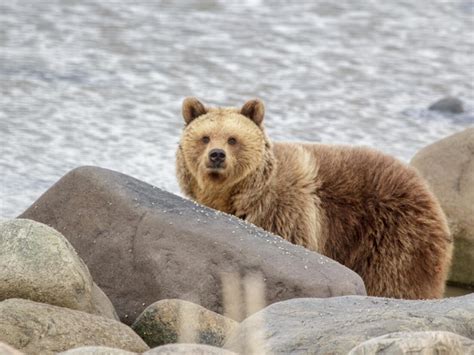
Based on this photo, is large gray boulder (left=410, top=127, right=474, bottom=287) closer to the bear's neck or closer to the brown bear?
the brown bear

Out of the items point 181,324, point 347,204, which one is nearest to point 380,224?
point 347,204

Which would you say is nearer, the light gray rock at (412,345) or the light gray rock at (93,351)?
the light gray rock at (412,345)

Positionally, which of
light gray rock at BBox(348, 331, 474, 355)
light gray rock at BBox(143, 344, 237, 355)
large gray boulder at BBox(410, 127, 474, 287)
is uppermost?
light gray rock at BBox(348, 331, 474, 355)

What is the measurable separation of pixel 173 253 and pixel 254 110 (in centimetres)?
128

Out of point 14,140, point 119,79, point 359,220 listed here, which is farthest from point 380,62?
point 359,220

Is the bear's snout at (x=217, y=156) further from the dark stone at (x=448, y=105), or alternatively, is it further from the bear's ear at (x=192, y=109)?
the dark stone at (x=448, y=105)

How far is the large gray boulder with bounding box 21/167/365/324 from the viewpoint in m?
6.13

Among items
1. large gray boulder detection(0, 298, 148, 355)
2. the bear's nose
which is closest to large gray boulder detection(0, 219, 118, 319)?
large gray boulder detection(0, 298, 148, 355)

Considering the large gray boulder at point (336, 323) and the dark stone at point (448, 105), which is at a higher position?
the large gray boulder at point (336, 323)

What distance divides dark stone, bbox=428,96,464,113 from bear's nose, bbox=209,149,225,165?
18.6 ft

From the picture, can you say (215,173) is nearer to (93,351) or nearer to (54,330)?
(54,330)

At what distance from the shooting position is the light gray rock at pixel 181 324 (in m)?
5.57

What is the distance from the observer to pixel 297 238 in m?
7.08

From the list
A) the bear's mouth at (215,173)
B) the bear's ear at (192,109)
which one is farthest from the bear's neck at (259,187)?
the bear's ear at (192,109)
